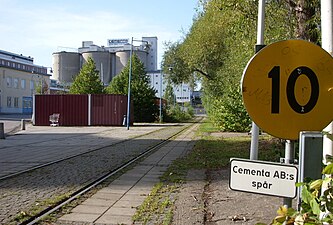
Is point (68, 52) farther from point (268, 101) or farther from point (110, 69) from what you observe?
point (268, 101)

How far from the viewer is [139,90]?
169ft

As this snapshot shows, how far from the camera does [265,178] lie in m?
2.35

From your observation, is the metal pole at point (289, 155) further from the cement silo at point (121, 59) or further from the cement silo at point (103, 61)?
the cement silo at point (103, 61)

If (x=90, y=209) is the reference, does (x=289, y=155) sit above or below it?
above

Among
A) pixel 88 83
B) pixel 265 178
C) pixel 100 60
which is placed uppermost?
pixel 100 60

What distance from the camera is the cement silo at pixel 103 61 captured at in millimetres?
96688

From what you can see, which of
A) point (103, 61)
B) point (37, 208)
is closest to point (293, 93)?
point (37, 208)

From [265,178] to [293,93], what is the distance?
1.56 feet

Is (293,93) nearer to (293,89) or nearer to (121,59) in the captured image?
(293,89)

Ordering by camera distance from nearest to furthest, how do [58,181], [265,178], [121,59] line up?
[265,178] < [58,181] < [121,59]

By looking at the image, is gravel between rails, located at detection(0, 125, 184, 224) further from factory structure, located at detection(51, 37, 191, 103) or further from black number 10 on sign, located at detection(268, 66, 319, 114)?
factory structure, located at detection(51, 37, 191, 103)

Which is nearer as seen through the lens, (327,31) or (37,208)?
(327,31)

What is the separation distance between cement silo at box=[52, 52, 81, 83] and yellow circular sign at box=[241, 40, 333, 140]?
325 feet

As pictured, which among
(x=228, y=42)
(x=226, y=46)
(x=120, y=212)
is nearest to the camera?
(x=120, y=212)
